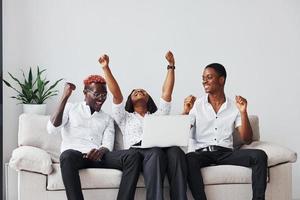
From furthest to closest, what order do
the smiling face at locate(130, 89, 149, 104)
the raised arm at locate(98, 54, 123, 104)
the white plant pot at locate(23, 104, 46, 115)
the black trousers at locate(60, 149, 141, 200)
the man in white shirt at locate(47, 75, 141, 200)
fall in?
1. the white plant pot at locate(23, 104, 46, 115)
2. the smiling face at locate(130, 89, 149, 104)
3. the raised arm at locate(98, 54, 123, 104)
4. the man in white shirt at locate(47, 75, 141, 200)
5. the black trousers at locate(60, 149, 141, 200)

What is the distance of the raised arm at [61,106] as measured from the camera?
3.86 m

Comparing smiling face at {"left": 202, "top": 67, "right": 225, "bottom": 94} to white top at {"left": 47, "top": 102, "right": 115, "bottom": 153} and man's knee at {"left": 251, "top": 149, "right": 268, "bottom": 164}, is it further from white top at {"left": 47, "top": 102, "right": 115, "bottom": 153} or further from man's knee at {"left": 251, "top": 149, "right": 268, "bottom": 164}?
white top at {"left": 47, "top": 102, "right": 115, "bottom": 153}

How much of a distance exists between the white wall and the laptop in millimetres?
959

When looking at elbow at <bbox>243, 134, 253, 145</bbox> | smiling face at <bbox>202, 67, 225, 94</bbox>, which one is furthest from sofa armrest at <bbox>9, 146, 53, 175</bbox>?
elbow at <bbox>243, 134, 253, 145</bbox>

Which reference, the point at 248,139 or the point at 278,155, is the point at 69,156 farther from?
the point at 278,155

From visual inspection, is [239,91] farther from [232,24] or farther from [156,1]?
[156,1]

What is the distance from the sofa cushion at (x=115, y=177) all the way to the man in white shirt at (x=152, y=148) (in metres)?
0.13

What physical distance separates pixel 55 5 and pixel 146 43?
82cm

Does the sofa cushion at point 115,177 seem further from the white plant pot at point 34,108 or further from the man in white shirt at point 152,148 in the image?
the white plant pot at point 34,108

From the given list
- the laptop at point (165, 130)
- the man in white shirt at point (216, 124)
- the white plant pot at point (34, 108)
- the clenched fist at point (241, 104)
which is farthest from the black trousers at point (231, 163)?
the white plant pot at point (34, 108)

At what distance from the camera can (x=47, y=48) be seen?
4.60 metres

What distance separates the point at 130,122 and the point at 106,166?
42 cm

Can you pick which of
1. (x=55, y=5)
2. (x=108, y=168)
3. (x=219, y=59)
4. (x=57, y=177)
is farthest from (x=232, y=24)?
(x=57, y=177)

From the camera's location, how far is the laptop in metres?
3.77
